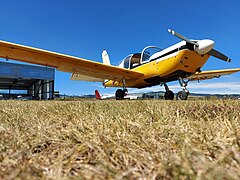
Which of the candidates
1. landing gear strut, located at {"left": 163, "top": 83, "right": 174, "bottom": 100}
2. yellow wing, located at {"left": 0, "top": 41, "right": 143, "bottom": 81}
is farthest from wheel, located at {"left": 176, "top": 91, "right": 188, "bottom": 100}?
yellow wing, located at {"left": 0, "top": 41, "right": 143, "bottom": 81}

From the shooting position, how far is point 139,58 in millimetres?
10305

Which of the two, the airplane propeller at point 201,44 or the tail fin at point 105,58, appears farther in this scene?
the tail fin at point 105,58

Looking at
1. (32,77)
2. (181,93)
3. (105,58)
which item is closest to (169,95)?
(181,93)

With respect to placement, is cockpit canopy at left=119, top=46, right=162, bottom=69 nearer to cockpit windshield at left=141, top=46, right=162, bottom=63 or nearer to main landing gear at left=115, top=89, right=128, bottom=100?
cockpit windshield at left=141, top=46, right=162, bottom=63

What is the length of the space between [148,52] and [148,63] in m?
0.82

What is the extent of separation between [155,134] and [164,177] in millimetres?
512

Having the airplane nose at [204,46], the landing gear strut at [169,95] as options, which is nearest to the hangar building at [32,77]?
the landing gear strut at [169,95]

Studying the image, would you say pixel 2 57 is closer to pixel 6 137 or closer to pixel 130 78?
pixel 130 78

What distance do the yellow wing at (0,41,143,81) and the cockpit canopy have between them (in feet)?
2.49

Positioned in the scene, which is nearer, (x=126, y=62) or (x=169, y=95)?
(x=169, y=95)

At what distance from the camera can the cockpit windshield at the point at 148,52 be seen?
9.54m

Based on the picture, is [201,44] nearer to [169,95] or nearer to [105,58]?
[169,95]

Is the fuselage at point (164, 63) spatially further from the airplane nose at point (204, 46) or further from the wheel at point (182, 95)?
the wheel at point (182, 95)

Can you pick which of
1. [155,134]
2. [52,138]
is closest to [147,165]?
[155,134]
